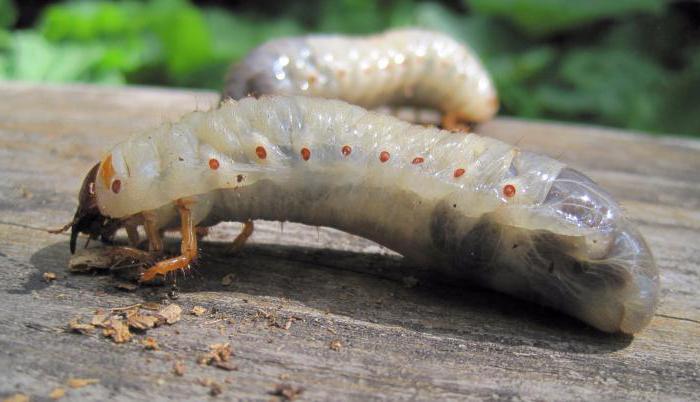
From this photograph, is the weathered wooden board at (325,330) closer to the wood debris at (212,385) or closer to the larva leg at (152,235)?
the wood debris at (212,385)

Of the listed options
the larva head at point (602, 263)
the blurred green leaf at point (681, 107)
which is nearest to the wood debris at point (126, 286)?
the larva head at point (602, 263)

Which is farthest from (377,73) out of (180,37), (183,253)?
(183,253)

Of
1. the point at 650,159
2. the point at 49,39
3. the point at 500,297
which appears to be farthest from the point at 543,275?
the point at 49,39

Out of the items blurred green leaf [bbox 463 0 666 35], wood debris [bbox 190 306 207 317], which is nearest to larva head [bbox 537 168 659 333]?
wood debris [bbox 190 306 207 317]

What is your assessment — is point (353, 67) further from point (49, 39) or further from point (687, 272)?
point (49, 39)

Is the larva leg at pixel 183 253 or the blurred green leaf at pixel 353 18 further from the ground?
the blurred green leaf at pixel 353 18

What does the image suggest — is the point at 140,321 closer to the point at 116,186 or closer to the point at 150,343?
the point at 150,343
